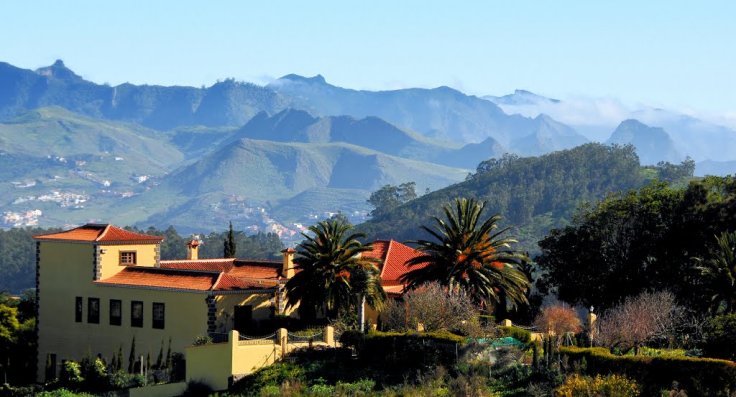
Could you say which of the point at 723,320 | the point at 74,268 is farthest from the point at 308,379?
the point at 74,268

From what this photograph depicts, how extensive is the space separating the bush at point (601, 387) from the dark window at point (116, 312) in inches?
1209

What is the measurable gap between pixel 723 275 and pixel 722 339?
6.61 m

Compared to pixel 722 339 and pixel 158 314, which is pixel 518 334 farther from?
pixel 158 314

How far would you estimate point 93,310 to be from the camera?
6825cm

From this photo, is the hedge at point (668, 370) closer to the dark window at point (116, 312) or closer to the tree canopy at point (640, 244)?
the tree canopy at point (640, 244)

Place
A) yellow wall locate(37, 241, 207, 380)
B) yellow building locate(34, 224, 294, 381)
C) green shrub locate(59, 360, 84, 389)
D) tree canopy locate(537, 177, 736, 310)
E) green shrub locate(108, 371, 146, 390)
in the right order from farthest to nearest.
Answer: tree canopy locate(537, 177, 736, 310), yellow wall locate(37, 241, 207, 380), yellow building locate(34, 224, 294, 381), green shrub locate(59, 360, 84, 389), green shrub locate(108, 371, 146, 390)

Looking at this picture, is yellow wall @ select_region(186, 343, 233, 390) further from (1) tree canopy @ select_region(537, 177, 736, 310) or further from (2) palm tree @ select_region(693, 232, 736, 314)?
(1) tree canopy @ select_region(537, 177, 736, 310)

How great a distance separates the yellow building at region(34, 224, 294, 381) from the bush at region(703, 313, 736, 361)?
897 inches

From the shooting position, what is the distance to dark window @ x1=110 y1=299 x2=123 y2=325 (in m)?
66.6

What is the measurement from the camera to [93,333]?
223 feet

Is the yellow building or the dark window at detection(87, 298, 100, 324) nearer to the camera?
the yellow building

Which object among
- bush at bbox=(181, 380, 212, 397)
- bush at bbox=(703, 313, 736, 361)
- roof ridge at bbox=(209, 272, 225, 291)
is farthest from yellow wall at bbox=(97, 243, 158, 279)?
bush at bbox=(703, 313, 736, 361)

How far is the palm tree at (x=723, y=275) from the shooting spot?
55.7 m

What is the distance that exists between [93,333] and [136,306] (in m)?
3.75
